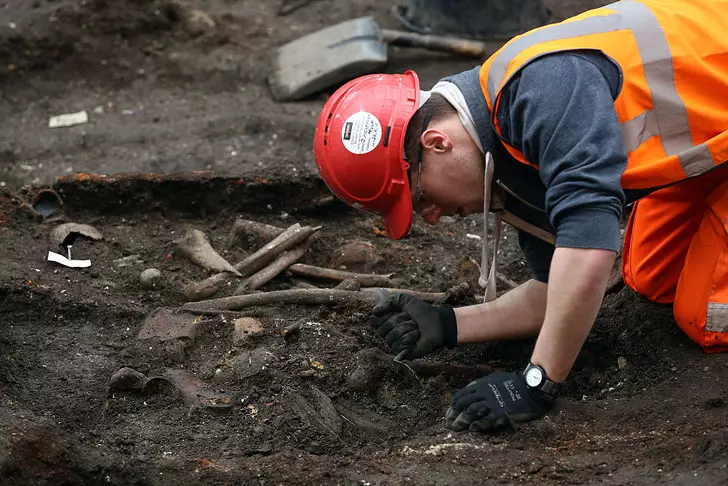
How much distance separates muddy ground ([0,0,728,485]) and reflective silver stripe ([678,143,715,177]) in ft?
2.53

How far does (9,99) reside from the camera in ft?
21.1

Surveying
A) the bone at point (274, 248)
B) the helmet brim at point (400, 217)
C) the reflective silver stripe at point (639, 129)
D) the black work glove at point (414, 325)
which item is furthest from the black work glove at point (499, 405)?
the bone at point (274, 248)

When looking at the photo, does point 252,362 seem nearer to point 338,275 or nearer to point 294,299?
point 294,299

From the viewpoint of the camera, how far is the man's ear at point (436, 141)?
9.45ft

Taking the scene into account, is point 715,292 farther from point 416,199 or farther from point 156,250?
point 156,250

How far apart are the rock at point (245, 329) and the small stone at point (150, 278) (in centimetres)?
60

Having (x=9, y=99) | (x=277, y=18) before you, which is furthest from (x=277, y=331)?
(x=277, y=18)

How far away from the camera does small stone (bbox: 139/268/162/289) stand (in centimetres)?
405

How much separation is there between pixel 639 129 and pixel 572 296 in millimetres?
559

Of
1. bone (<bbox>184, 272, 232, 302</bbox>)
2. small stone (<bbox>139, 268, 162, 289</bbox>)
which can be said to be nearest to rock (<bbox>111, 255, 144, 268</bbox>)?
small stone (<bbox>139, 268, 162, 289</bbox>)

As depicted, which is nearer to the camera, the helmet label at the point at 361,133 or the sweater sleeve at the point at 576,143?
the sweater sleeve at the point at 576,143

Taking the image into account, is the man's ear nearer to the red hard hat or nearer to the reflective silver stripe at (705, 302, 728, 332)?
the red hard hat

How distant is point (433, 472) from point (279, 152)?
10.4 feet

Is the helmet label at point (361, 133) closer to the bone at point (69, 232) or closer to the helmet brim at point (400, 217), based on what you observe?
the helmet brim at point (400, 217)
